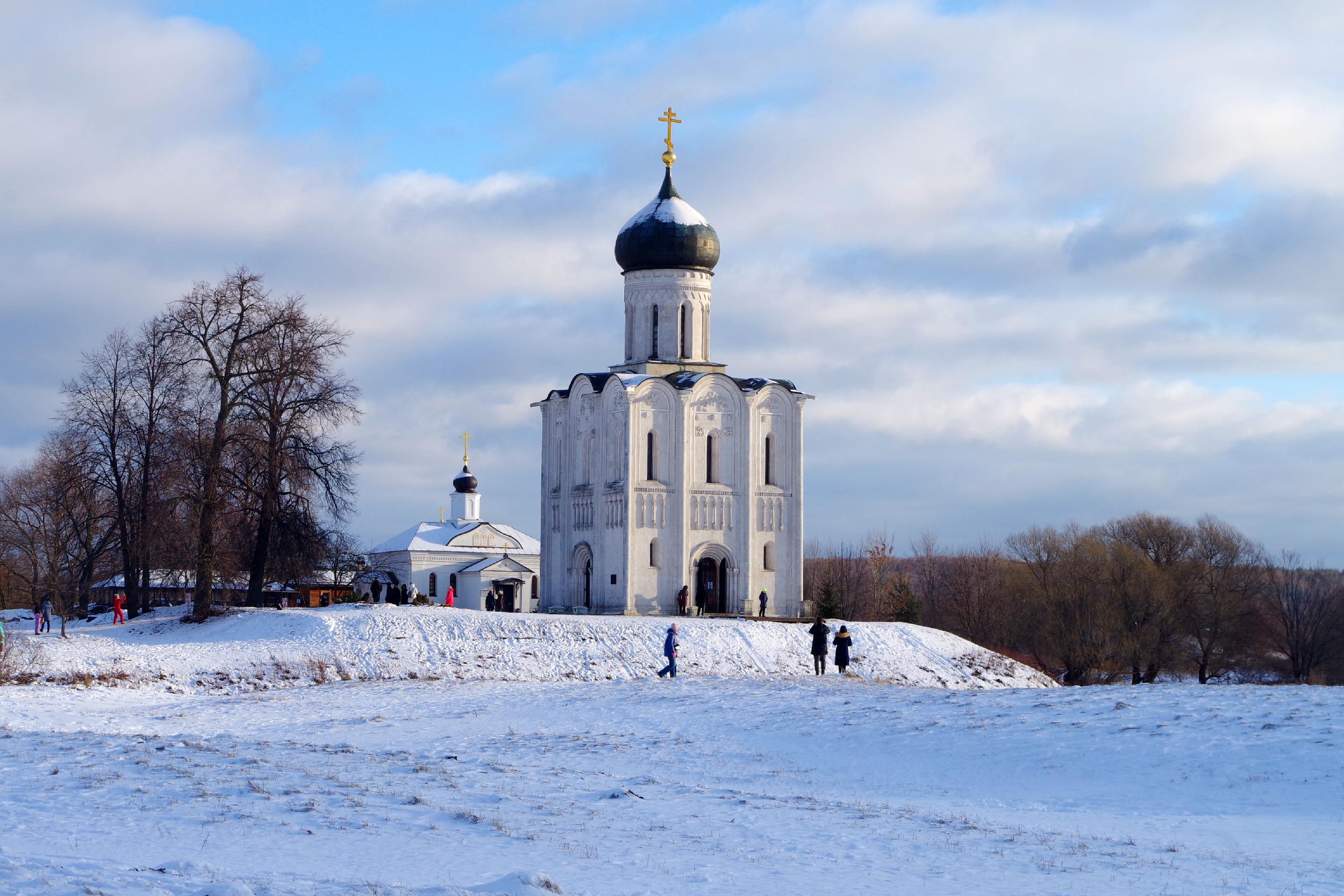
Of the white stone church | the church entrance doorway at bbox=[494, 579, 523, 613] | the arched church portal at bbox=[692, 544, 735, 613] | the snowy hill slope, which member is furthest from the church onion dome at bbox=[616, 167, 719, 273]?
the church entrance doorway at bbox=[494, 579, 523, 613]

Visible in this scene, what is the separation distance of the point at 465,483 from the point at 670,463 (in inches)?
1319

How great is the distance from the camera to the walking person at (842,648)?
28.5 m

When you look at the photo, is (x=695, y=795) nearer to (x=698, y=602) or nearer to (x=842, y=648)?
(x=842, y=648)

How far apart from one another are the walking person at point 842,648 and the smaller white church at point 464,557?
3393 centimetres

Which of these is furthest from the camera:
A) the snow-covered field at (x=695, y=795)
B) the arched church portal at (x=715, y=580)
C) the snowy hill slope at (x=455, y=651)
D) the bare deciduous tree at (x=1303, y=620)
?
the bare deciduous tree at (x=1303, y=620)

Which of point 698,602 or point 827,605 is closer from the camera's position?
point 698,602

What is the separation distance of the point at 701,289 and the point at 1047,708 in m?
26.3

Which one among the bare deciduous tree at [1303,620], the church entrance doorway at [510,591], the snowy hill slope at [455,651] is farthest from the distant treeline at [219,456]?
the bare deciduous tree at [1303,620]

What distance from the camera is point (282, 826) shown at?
35.6 feet

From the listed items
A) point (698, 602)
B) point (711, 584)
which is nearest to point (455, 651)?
point (698, 602)

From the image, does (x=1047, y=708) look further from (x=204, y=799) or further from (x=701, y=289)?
(x=701, y=289)

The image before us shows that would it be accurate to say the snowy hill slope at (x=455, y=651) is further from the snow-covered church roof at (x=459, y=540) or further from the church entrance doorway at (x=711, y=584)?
the snow-covered church roof at (x=459, y=540)

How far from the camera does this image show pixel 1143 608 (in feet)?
177

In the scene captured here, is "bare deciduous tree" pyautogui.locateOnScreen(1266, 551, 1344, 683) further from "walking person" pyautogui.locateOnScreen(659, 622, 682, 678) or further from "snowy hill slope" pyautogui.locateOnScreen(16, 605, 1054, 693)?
"walking person" pyautogui.locateOnScreen(659, 622, 682, 678)
